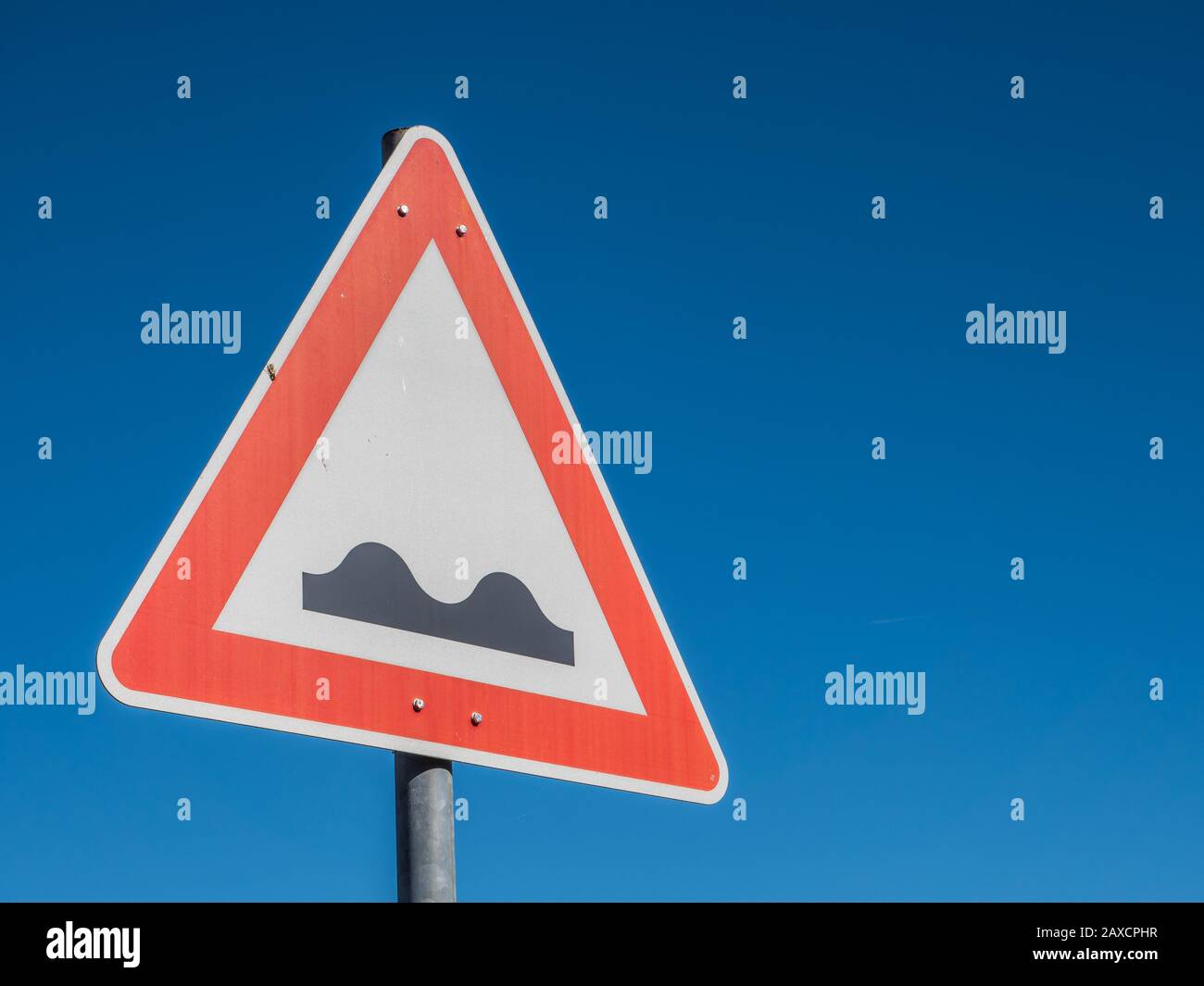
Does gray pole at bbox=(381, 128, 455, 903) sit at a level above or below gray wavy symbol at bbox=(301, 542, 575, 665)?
below

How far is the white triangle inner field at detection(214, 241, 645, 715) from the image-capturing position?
1604 millimetres

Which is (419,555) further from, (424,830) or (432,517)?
(424,830)

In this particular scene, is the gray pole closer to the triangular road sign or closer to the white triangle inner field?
the triangular road sign

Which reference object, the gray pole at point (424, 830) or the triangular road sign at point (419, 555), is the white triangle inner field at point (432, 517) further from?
the gray pole at point (424, 830)

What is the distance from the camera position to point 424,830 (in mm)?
1485

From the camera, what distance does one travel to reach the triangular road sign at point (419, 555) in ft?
5.08

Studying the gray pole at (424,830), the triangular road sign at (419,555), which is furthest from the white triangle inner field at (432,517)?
the gray pole at (424,830)

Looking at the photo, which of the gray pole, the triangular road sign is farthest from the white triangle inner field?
the gray pole

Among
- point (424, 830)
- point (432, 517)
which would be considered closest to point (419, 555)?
point (432, 517)
